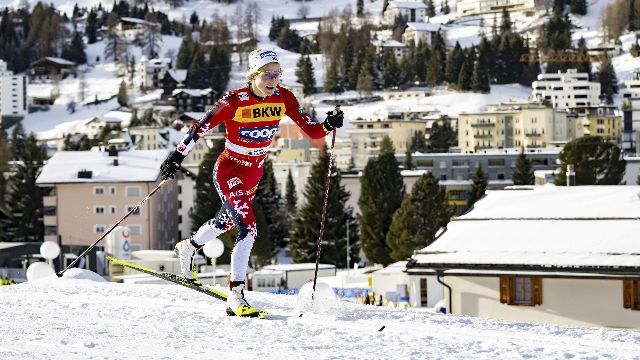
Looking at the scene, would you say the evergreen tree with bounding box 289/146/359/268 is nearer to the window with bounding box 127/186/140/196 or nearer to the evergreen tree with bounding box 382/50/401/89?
the window with bounding box 127/186/140/196

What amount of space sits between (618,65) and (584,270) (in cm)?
15159

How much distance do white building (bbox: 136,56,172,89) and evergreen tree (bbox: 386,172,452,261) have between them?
12209 cm

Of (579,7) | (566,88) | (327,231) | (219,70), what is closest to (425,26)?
(579,7)

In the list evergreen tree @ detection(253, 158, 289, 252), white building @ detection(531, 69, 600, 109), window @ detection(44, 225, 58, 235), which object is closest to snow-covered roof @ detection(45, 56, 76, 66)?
white building @ detection(531, 69, 600, 109)

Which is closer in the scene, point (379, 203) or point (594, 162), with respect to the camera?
point (379, 203)

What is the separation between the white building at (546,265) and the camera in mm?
15398

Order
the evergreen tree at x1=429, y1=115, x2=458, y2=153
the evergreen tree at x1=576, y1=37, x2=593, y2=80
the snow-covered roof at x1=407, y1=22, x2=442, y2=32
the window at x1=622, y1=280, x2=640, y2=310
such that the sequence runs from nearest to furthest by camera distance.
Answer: the window at x1=622, y1=280, x2=640, y2=310
the evergreen tree at x1=429, y1=115, x2=458, y2=153
the evergreen tree at x1=576, y1=37, x2=593, y2=80
the snow-covered roof at x1=407, y1=22, x2=442, y2=32

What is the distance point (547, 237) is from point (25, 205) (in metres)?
47.7

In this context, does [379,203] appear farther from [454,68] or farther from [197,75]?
[197,75]

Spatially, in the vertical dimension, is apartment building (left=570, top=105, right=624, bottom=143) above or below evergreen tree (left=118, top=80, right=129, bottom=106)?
below

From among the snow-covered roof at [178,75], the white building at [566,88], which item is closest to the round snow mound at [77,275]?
the white building at [566,88]

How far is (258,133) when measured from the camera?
784 cm

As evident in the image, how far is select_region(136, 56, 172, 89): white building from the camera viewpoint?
6555 inches

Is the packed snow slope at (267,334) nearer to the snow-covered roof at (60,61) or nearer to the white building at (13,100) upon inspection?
the white building at (13,100)
